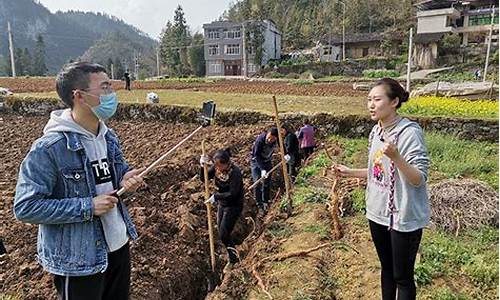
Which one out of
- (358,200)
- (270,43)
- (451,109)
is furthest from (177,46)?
(358,200)

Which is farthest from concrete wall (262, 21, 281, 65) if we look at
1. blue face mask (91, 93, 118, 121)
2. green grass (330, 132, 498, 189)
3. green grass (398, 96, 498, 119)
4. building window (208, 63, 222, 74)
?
Answer: blue face mask (91, 93, 118, 121)

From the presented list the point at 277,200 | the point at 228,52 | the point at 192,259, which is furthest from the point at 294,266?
the point at 228,52

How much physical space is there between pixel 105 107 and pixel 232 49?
4995 centimetres

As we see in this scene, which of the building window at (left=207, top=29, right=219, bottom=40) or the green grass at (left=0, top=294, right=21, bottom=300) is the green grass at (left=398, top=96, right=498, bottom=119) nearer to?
the green grass at (left=0, top=294, right=21, bottom=300)

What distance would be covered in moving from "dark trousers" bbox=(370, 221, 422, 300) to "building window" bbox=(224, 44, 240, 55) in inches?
1924

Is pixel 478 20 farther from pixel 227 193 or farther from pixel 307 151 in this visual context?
pixel 227 193

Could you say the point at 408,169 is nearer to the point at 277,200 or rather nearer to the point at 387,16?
the point at 277,200

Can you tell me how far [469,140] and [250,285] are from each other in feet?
27.3

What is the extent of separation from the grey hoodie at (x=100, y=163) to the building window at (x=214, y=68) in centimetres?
5011

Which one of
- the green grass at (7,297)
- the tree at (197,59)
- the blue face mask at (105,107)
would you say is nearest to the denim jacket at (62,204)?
the blue face mask at (105,107)

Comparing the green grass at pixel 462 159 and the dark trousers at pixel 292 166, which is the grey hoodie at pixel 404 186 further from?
the dark trousers at pixel 292 166

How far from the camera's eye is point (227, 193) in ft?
16.3

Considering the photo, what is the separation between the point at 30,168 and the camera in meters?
2.00

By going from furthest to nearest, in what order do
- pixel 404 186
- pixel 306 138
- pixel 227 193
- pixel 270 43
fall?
pixel 270 43 → pixel 306 138 → pixel 227 193 → pixel 404 186
